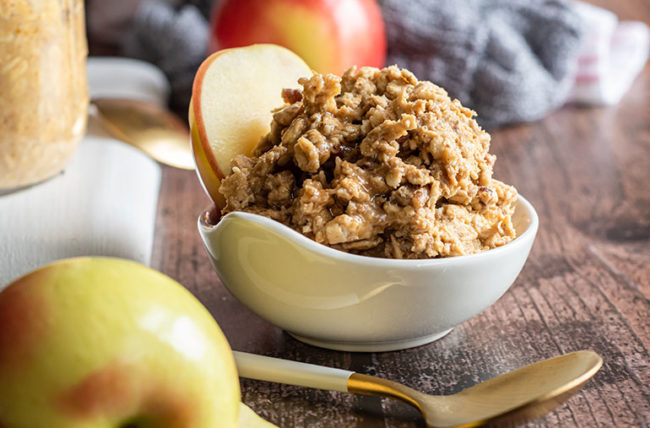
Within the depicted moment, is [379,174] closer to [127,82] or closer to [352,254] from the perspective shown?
[352,254]

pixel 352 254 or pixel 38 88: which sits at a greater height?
pixel 352 254

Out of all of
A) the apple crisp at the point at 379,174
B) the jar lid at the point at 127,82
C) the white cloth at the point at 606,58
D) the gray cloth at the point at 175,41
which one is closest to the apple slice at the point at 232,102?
the apple crisp at the point at 379,174

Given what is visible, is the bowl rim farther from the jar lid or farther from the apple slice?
the jar lid

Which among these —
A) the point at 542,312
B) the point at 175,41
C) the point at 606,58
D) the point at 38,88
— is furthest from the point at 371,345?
the point at 606,58

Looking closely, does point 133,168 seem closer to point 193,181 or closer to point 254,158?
point 193,181

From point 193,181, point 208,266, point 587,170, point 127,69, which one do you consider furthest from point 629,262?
point 127,69

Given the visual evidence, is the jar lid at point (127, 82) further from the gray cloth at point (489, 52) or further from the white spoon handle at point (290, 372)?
the white spoon handle at point (290, 372)
